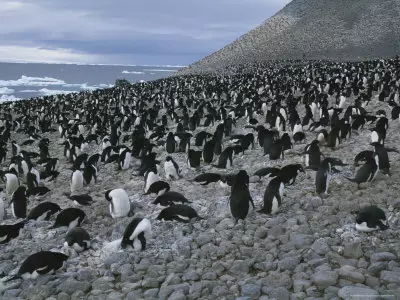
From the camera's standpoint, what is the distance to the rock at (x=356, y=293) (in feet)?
14.4

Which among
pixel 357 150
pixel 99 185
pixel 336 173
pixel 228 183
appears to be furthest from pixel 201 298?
pixel 357 150

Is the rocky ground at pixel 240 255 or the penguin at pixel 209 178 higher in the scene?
the penguin at pixel 209 178

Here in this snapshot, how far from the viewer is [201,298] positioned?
4832mm

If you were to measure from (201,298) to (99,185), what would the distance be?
223 inches

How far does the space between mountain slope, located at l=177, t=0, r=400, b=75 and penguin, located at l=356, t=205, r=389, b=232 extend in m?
49.9

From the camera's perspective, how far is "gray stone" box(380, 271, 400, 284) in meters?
4.68

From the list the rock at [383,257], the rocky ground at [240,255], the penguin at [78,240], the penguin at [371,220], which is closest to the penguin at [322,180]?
the rocky ground at [240,255]

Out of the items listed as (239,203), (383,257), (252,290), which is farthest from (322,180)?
(252,290)

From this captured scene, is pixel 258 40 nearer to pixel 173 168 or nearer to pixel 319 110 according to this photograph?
pixel 319 110

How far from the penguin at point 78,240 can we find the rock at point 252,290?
7.95 feet

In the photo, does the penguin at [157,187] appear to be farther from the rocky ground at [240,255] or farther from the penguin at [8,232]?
the penguin at [8,232]

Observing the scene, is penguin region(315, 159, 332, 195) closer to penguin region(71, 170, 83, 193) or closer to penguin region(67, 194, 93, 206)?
penguin region(67, 194, 93, 206)

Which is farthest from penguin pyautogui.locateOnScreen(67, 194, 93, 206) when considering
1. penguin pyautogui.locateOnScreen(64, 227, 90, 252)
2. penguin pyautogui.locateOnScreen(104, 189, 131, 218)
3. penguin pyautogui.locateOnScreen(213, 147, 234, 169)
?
penguin pyautogui.locateOnScreen(213, 147, 234, 169)

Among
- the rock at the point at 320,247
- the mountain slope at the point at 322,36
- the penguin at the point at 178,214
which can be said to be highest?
the mountain slope at the point at 322,36
